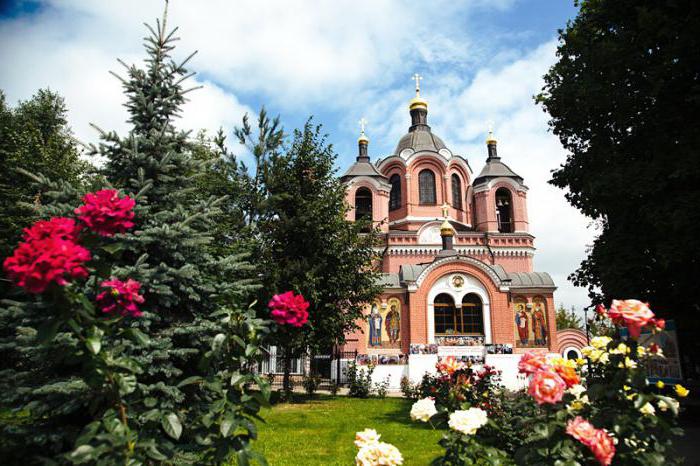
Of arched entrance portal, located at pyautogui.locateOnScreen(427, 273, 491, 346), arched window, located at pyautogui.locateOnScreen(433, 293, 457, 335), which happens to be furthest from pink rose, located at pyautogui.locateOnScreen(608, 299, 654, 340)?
arched window, located at pyautogui.locateOnScreen(433, 293, 457, 335)

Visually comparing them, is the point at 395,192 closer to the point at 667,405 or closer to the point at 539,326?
the point at 539,326

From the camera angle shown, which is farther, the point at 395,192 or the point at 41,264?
the point at 395,192

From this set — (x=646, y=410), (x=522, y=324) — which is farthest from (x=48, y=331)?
(x=522, y=324)

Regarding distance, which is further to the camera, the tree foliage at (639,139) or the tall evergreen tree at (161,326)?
the tree foliage at (639,139)

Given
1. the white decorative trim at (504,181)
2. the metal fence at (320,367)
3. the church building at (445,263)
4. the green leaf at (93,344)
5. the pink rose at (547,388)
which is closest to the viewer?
the green leaf at (93,344)

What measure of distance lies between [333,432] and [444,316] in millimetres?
13888

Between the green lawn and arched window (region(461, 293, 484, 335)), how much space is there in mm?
9207

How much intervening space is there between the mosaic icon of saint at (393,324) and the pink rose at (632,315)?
18977mm

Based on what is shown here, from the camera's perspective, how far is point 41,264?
239 centimetres

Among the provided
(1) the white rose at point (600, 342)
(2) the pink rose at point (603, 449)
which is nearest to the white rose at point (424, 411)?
(2) the pink rose at point (603, 449)

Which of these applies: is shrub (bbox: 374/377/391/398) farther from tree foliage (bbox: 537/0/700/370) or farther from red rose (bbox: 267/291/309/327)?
red rose (bbox: 267/291/309/327)

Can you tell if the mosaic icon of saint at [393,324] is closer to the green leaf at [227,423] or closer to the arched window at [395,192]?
the arched window at [395,192]

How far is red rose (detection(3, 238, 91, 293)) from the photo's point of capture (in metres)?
2.38

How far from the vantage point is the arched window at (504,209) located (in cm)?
3098
